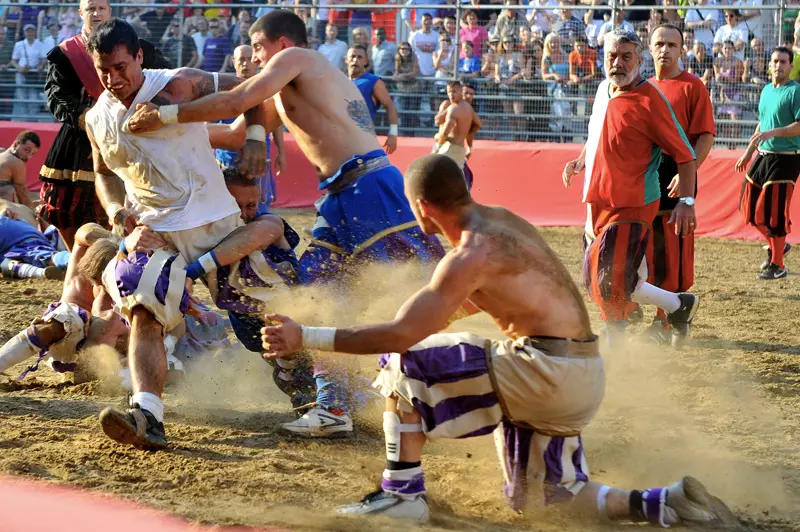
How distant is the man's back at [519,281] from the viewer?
3469mm

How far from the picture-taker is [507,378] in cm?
357

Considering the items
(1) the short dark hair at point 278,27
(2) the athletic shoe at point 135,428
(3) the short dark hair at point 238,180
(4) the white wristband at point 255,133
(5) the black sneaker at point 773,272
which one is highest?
(1) the short dark hair at point 278,27

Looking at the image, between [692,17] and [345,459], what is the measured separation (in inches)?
379

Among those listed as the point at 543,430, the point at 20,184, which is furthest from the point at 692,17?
the point at 543,430

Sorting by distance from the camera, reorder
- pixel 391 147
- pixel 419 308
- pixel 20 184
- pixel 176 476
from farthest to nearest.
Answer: pixel 391 147
pixel 20 184
pixel 176 476
pixel 419 308

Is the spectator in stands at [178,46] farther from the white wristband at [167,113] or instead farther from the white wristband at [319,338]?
the white wristband at [319,338]

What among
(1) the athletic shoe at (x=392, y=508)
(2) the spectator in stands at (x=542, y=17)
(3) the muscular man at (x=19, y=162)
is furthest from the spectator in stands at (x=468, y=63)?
(1) the athletic shoe at (x=392, y=508)

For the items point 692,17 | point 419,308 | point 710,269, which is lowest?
point 710,269

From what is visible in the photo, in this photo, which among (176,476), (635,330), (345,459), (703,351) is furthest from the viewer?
(635,330)

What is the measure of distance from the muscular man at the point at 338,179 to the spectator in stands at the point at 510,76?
340 inches

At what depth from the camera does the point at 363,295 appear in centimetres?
479

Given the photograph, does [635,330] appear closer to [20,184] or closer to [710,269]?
[710,269]

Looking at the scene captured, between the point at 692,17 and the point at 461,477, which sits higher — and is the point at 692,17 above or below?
above

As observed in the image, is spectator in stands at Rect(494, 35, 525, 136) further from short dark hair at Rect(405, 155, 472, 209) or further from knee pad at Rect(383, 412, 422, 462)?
knee pad at Rect(383, 412, 422, 462)
